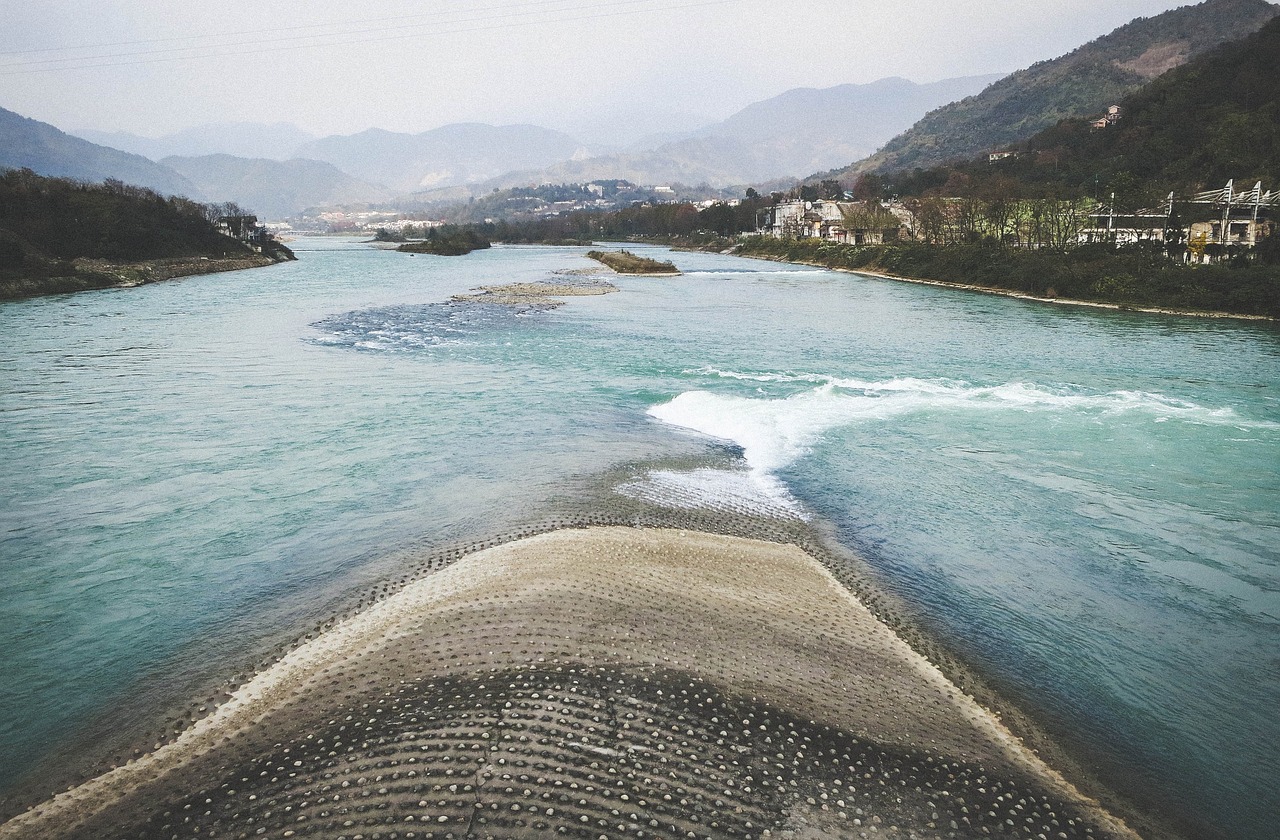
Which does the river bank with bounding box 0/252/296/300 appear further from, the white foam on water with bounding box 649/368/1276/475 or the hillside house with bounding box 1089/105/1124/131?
the hillside house with bounding box 1089/105/1124/131

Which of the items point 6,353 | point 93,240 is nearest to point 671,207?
point 93,240

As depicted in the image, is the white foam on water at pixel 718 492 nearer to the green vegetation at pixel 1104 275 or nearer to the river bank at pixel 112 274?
the green vegetation at pixel 1104 275

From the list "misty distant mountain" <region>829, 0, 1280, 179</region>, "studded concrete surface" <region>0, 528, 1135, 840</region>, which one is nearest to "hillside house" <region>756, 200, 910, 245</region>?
"misty distant mountain" <region>829, 0, 1280, 179</region>

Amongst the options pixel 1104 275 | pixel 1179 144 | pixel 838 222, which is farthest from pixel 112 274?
pixel 1179 144

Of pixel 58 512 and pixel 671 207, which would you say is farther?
pixel 671 207

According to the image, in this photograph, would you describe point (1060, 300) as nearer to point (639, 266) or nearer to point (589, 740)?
point (639, 266)

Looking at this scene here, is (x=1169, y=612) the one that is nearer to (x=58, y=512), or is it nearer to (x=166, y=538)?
(x=166, y=538)
